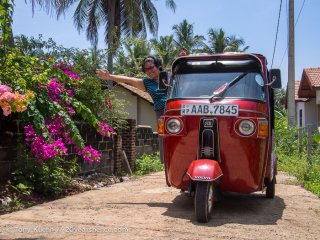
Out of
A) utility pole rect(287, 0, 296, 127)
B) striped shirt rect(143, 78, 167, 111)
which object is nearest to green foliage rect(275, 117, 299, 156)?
utility pole rect(287, 0, 296, 127)

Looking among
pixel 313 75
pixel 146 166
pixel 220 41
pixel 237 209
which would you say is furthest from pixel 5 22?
pixel 220 41

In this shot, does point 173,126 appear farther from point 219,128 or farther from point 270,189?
point 270,189

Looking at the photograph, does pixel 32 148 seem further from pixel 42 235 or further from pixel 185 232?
pixel 185 232

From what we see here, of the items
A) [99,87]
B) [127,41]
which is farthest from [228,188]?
[127,41]

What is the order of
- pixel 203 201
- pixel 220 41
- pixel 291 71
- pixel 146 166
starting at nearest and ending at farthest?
pixel 203 201, pixel 146 166, pixel 291 71, pixel 220 41

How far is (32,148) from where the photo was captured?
6.56 metres

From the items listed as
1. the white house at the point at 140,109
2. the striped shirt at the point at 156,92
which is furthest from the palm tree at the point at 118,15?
the striped shirt at the point at 156,92

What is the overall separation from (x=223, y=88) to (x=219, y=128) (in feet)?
1.81

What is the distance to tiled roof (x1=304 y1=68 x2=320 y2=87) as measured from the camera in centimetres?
1608

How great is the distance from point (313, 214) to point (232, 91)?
1.90 m

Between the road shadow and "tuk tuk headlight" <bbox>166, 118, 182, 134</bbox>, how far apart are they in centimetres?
104

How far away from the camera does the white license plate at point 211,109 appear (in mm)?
5258

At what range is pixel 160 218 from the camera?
17.3ft

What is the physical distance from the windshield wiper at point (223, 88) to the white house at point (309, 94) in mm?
8359
